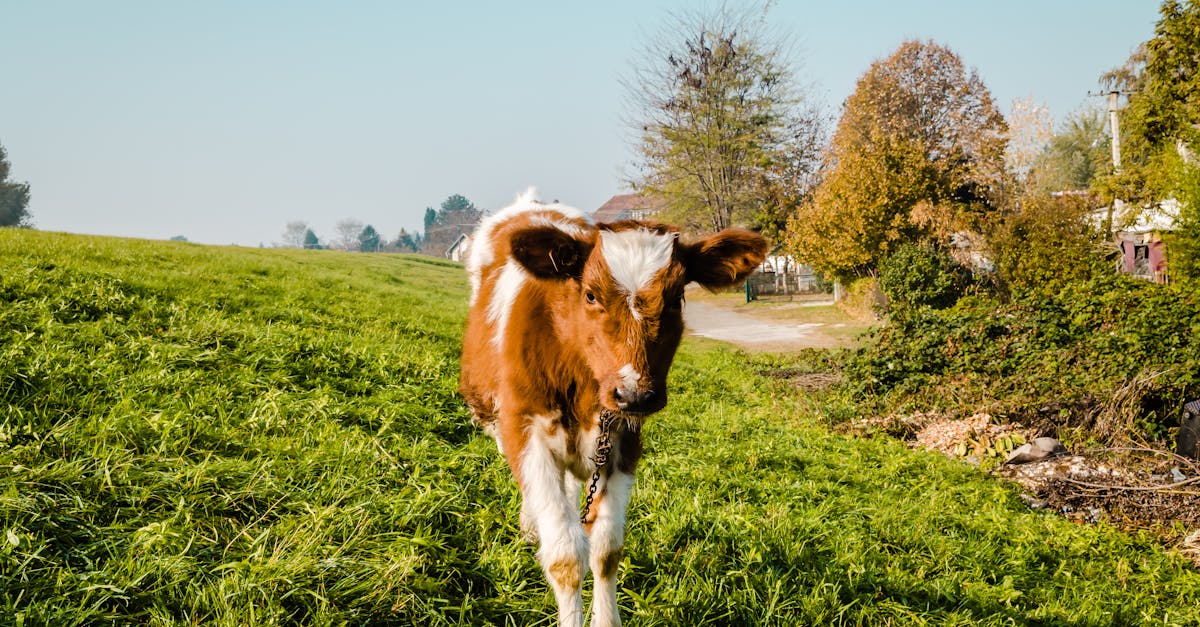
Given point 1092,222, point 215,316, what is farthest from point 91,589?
point 1092,222

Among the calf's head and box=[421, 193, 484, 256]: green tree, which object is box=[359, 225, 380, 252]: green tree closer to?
box=[421, 193, 484, 256]: green tree

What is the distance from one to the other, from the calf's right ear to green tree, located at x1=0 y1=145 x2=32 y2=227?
68167 mm

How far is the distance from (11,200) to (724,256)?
70887mm

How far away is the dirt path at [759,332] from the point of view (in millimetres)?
17547

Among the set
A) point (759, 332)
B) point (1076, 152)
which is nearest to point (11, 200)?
point (759, 332)

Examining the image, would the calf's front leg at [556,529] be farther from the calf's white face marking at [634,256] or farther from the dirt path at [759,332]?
the dirt path at [759,332]

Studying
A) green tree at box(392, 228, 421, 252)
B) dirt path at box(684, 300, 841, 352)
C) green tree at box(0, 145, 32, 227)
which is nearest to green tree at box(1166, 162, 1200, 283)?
dirt path at box(684, 300, 841, 352)

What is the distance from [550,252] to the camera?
3.25m

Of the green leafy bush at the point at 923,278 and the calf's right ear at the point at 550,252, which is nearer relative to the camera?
the calf's right ear at the point at 550,252

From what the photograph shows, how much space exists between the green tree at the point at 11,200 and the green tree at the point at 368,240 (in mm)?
86815

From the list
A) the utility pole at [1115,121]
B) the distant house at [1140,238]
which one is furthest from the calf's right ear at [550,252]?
the utility pole at [1115,121]

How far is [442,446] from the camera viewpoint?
494 cm

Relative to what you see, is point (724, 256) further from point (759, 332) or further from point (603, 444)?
point (759, 332)

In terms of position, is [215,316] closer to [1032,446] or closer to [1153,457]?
[1032,446]
